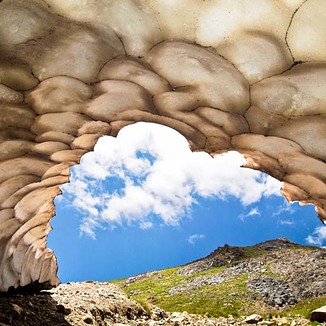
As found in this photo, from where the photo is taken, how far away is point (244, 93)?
9.84 ft

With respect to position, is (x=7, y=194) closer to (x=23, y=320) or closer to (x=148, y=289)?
(x=23, y=320)

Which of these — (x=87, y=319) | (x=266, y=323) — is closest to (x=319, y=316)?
(x=266, y=323)

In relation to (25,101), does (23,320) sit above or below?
below

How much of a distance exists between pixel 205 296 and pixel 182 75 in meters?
26.1

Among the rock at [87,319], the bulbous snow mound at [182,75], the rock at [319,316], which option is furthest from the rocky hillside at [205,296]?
the bulbous snow mound at [182,75]

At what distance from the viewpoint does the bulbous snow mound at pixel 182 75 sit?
2.62 metres

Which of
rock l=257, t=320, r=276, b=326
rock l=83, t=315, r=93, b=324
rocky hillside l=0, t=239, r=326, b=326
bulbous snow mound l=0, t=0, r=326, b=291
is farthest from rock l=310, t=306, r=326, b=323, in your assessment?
bulbous snow mound l=0, t=0, r=326, b=291

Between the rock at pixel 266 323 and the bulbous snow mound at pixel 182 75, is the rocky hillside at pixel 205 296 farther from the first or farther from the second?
the bulbous snow mound at pixel 182 75

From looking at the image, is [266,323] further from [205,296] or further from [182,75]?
[205,296]

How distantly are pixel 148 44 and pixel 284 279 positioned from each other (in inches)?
1163

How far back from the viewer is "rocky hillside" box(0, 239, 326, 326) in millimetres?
7504

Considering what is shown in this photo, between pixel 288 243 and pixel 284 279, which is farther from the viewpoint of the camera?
pixel 288 243

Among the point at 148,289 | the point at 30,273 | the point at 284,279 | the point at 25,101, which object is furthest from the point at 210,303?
the point at 25,101

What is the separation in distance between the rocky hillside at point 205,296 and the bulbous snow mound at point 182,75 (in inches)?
131
